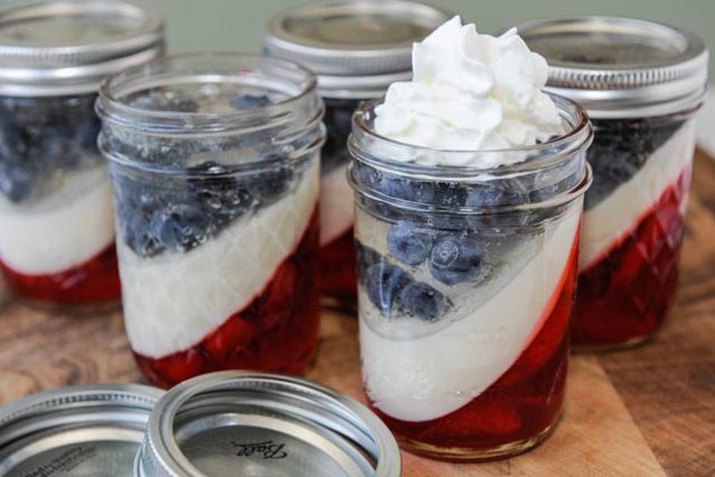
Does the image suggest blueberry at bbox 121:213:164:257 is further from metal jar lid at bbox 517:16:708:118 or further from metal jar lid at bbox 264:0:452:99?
metal jar lid at bbox 517:16:708:118

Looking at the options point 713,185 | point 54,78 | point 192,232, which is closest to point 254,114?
point 192,232

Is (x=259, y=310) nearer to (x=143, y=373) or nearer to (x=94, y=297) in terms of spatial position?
(x=143, y=373)

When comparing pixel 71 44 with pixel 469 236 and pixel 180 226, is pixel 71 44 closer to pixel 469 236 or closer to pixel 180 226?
pixel 180 226

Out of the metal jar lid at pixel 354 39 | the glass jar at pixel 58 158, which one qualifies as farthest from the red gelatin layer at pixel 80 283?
the metal jar lid at pixel 354 39

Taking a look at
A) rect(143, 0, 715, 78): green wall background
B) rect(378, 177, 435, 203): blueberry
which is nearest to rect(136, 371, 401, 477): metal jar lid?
rect(378, 177, 435, 203): blueberry

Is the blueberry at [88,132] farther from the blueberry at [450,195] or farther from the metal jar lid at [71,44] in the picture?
the blueberry at [450,195]

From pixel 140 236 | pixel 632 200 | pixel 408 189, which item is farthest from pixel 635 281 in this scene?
pixel 140 236

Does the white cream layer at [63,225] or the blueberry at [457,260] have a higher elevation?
the blueberry at [457,260]
